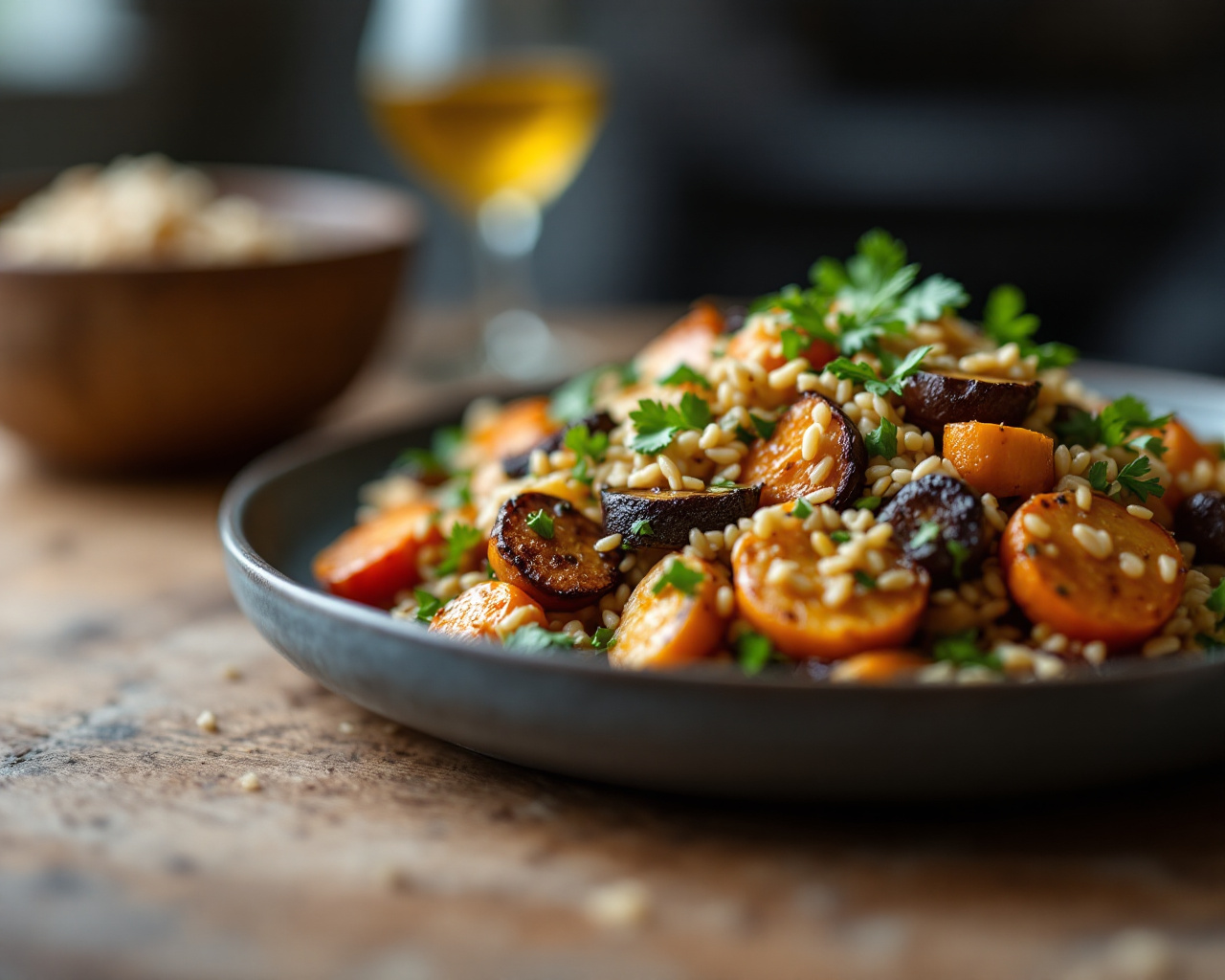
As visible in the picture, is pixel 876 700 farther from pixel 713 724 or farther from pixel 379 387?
pixel 379 387

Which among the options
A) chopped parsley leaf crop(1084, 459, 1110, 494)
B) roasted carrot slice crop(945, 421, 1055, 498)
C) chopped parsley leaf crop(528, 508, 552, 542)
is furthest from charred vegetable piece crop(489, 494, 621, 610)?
chopped parsley leaf crop(1084, 459, 1110, 494)

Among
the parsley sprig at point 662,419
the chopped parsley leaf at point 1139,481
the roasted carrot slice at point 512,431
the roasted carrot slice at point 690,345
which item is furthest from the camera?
the roasted carrot slice at point 512,431

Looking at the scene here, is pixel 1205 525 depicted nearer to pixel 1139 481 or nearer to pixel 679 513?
pixel 1139 481

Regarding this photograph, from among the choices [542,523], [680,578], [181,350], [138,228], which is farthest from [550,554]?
[138,228]

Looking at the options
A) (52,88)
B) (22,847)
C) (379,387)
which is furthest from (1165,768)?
(52,88)

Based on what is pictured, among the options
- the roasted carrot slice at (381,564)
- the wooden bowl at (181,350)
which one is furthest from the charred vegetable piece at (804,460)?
the wooden bowl at (181,350)

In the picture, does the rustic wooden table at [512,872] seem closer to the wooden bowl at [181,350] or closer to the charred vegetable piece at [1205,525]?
the charred vegetable piece at [1205,525]
